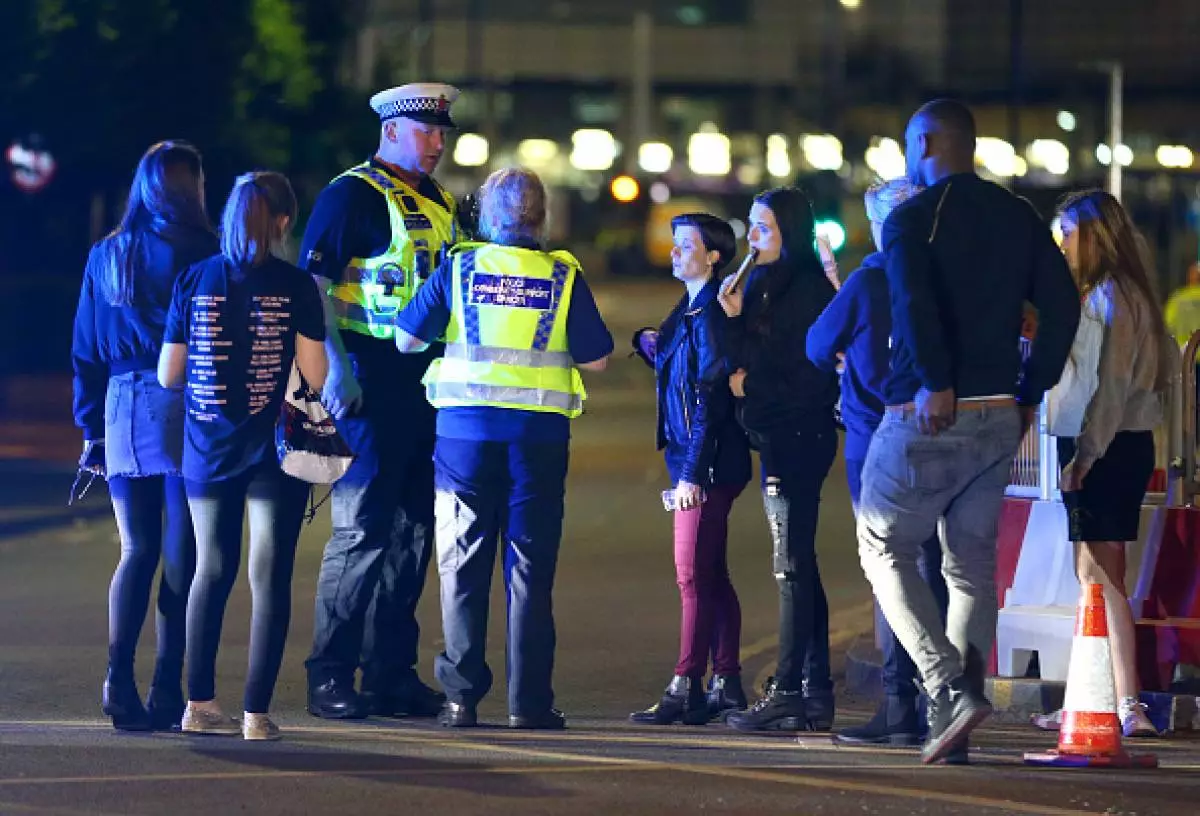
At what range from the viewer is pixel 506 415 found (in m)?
7.95

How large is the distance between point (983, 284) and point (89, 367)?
3082 millimetres

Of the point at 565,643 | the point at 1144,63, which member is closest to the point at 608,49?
the point at 1144,63

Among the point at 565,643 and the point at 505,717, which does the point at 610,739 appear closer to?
the point at 505,717

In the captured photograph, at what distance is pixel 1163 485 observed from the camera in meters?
Result: 9.96

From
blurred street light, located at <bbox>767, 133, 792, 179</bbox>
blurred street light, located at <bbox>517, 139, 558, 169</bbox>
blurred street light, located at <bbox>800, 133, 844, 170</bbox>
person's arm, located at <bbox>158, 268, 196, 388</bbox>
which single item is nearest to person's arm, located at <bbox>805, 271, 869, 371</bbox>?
person's arm, located at <bbox>158, 268, 196, 388</bbox>

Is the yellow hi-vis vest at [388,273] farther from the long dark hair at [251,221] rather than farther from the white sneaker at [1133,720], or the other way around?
the white sneaker at [1133,720]

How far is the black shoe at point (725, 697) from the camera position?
8398 mm

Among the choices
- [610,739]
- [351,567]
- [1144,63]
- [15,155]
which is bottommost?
[610,739]

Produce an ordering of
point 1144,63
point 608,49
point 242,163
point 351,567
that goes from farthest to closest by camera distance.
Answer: point 608,49 → point 1144,63 → point 242,163 → point 351,567

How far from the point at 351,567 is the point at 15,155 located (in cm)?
2134

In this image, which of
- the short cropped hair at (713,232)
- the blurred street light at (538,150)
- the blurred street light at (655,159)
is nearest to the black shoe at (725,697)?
the short cropped hair at (713,232)

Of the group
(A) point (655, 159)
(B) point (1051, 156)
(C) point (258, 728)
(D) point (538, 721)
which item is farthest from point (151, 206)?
(A) point (655, 159)

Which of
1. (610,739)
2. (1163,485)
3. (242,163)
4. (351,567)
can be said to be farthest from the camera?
(242,163)

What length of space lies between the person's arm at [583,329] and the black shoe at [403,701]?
54.1 inches
